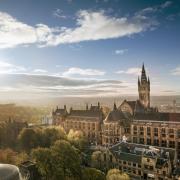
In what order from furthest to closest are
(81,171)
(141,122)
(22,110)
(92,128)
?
(22,110)
(92,128)
(141,122)
(81,171)

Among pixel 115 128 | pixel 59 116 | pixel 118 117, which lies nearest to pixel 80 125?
pixel 59 116

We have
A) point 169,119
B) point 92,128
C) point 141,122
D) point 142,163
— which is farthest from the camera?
point 92,128

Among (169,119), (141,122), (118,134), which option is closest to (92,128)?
(118,134)

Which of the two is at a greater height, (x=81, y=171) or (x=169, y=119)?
(x=169, y=119)

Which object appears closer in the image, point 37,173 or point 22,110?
point 37,173

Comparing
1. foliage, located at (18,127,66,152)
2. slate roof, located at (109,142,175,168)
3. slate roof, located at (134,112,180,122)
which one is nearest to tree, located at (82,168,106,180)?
slate roof, located at (109,142,175,168)

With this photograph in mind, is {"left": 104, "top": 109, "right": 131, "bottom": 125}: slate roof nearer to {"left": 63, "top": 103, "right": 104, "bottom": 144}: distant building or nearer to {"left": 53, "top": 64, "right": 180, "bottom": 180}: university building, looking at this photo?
{"left": 53, "top": 64, "right": 180, "bottom": 180}: university building

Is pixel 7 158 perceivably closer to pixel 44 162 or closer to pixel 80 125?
pixel 44 162

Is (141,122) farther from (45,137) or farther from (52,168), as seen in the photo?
(52,168)

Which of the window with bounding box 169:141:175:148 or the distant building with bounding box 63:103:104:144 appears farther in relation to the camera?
the distant building with bounding box 63:103:104:144
